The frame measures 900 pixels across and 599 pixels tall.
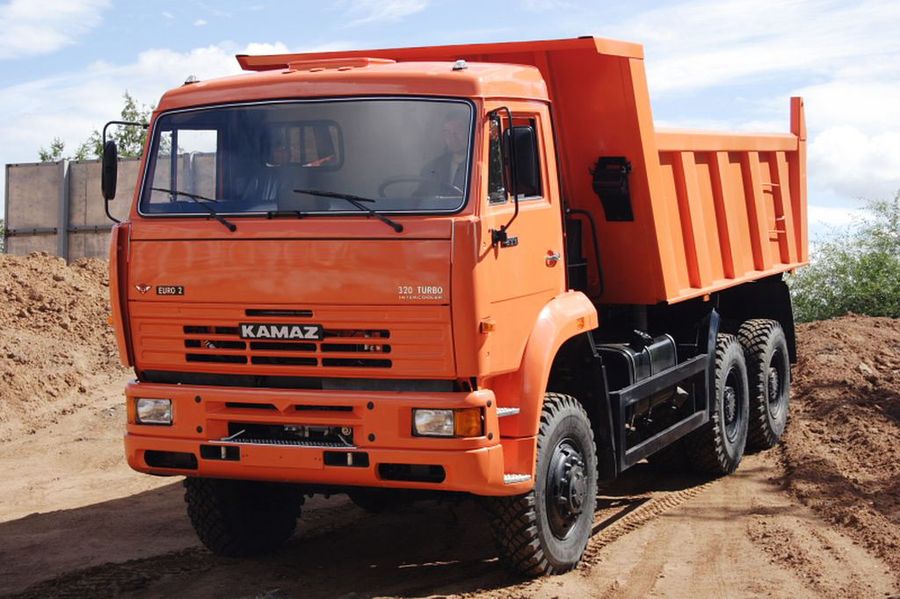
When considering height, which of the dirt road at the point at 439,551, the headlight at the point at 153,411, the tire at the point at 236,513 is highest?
the headlight at the point at 153,411

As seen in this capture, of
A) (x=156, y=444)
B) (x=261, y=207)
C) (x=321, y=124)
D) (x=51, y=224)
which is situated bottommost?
(x=156, y=444)

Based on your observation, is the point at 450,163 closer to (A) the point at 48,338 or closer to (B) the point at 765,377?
(B) the point at 765,377

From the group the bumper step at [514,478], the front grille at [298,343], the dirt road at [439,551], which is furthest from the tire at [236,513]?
the bumper step at [514,478]

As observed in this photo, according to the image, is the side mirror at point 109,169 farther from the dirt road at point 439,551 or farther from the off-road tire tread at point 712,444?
the off-road tire tread at point 712,444

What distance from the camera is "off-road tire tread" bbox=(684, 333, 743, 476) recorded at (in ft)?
32.5

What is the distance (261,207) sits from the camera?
6652mm

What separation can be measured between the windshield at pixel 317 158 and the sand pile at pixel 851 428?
375cm

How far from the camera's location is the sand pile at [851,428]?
8664mm

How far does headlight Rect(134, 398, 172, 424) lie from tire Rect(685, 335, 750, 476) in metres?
4.77

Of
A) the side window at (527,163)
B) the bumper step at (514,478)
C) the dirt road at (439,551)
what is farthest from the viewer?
the dirt road at (439,551)

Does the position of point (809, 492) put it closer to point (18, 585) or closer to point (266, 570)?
point (266, 570)

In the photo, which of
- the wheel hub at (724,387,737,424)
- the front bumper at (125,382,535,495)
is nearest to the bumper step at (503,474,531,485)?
the front bumper at (125,382,535,495)

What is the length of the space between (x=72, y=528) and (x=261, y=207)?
3606mm

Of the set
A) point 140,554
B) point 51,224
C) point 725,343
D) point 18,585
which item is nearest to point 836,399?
point 725,343
